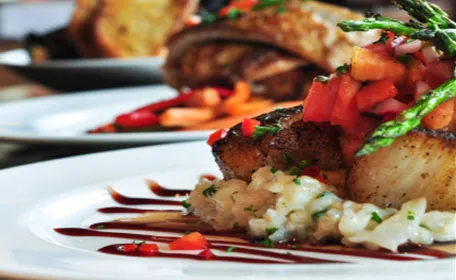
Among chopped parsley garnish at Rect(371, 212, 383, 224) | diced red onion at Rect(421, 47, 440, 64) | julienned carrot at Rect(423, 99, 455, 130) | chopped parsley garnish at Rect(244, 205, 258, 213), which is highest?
diced red onion at Rect(421, 47, 440, 64)

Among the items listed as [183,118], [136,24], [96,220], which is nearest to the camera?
[96,220]

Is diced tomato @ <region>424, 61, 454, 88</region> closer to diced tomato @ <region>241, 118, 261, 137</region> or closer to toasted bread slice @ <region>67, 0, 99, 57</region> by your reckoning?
diced tomato @ <region>241, 118, 261, 137</region>

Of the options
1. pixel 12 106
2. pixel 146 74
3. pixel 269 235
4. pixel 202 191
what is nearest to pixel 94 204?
pixel 202 191

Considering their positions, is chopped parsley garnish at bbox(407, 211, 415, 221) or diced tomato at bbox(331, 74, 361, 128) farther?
diced tomato at bbox(331, 74, 361, 128)

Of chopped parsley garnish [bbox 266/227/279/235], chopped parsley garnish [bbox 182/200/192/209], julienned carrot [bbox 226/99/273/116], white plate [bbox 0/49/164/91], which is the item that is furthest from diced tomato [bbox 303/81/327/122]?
white plate [bbox 0/49/164/91]

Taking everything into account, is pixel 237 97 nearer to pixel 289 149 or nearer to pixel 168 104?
pixel 168 104

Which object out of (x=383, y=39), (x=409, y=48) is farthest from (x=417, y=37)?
(x=383, y=39)
